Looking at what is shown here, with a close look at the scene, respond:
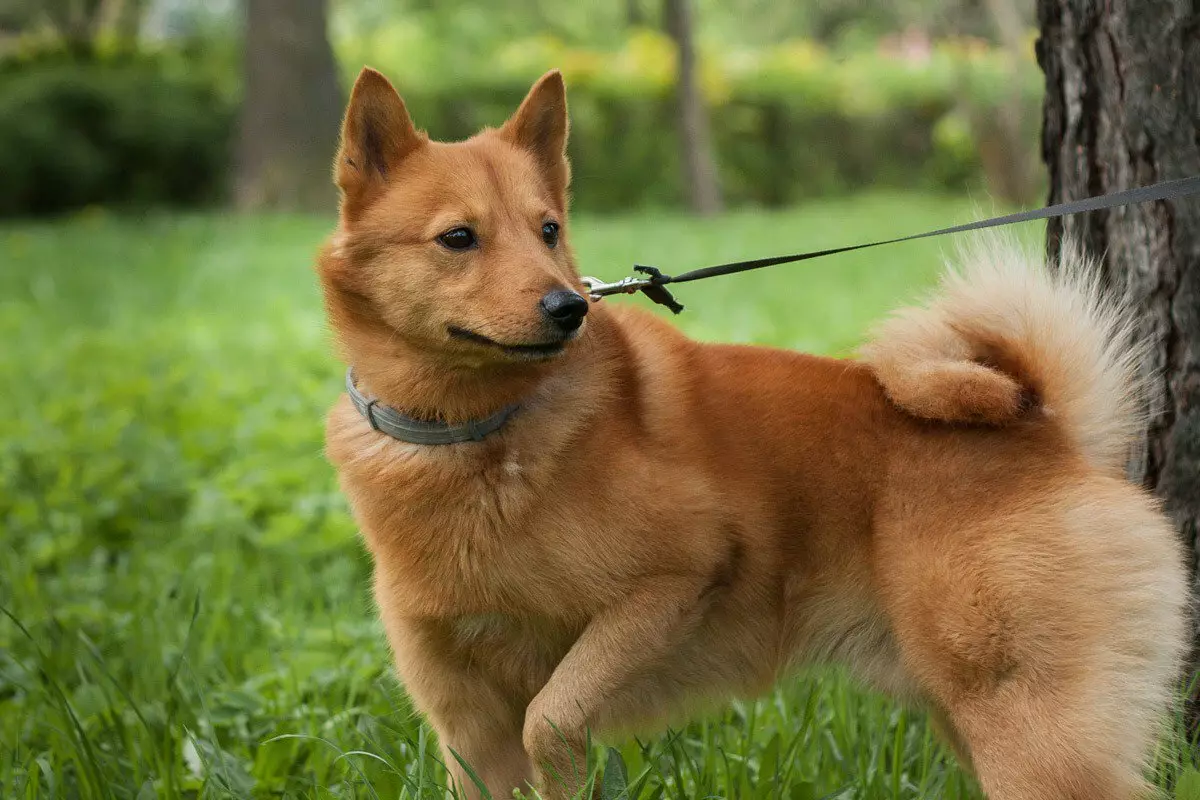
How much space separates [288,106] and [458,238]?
518 inches

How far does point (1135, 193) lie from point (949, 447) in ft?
2.10

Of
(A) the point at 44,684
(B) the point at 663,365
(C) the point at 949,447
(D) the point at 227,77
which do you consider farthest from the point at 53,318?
(D) the point at 227,77

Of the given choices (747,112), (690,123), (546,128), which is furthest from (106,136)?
(546,128)

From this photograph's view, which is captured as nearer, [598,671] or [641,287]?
[598,671]

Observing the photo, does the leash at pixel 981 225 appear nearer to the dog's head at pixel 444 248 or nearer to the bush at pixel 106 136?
the dog's head at pixel 444 248

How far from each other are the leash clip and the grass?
635mm

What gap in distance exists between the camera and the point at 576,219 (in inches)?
613

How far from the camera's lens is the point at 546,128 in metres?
2.79

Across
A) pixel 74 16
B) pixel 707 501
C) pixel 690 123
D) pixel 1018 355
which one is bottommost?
pixel 707 501

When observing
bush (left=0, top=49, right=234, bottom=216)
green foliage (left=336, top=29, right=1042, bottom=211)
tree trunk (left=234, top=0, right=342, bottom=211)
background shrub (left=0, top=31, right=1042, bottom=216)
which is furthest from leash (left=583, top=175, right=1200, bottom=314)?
green foliage (left=336, top=29, right=1042, bottom=211)

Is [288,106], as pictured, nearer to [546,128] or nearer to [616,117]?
[616,117]

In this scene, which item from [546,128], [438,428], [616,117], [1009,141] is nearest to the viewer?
[438,428]

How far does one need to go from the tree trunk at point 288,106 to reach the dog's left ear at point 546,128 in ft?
40.9

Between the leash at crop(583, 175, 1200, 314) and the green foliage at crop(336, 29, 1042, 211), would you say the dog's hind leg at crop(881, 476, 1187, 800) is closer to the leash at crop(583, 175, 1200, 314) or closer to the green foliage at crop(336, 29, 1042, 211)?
the leash at crop(583, 175, 1200, 314)
